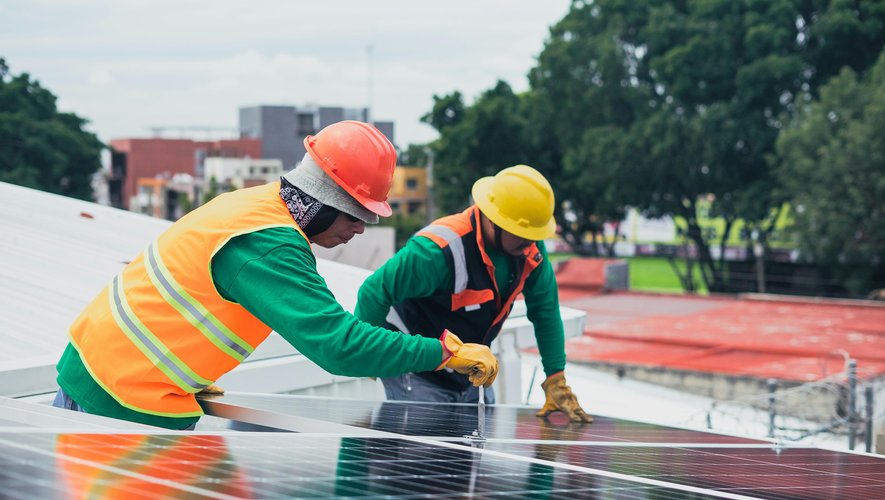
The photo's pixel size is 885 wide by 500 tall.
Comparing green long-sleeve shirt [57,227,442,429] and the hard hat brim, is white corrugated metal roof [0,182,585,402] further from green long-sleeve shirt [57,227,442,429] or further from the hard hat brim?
green long-sleeve shirt [57,227,442,429]

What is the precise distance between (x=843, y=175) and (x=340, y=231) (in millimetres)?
26888

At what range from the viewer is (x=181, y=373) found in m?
3.34

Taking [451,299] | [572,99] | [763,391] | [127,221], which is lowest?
[763,391]

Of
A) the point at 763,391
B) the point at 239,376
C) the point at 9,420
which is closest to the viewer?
the point at 9,420

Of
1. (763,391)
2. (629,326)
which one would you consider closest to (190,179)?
(629,326)

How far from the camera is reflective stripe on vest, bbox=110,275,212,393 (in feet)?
10.7

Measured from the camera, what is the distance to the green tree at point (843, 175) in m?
27.5

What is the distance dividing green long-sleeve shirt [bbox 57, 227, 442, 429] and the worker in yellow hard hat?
2141mm

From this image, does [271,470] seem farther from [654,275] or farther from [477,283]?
[654,275]

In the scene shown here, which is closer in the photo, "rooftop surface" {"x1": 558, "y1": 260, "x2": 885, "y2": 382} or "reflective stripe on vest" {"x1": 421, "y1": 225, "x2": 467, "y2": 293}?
"reflective stripe on vest" {"x1": 421, "y1": 225, "x2": 467, "y2": 293}

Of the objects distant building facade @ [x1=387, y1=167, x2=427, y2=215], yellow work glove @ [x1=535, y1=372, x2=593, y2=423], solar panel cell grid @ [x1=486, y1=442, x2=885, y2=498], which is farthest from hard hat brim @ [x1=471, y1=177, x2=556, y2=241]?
distant building facade @ [x1=387, y1=167, x2=427, y2=215]

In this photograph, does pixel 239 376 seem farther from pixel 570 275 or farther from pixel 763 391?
pixel 570 275

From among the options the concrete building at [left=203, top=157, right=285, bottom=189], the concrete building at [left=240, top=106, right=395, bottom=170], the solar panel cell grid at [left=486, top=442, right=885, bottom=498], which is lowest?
the solar panel cell grid at [left=486, top=442, right=885, bottom=498]

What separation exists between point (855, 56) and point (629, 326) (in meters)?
16.4
